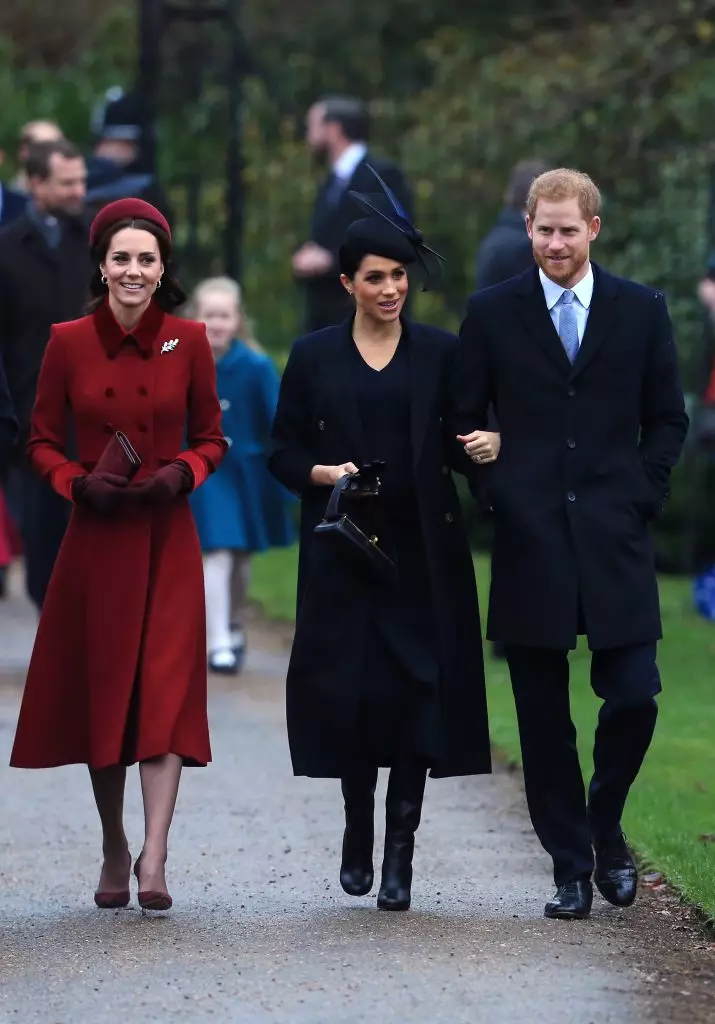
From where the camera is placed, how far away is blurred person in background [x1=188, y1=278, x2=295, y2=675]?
10938 mm

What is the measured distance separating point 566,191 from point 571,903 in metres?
1.72

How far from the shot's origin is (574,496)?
21.0ft

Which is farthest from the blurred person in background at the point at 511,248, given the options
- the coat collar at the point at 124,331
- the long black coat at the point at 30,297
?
the coat collar at the point at 124,331

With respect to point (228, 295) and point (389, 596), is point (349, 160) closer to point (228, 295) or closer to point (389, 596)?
point (228, 295)

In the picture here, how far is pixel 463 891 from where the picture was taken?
684 cm

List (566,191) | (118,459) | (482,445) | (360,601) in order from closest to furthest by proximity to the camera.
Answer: (566,191) → (482,445) → (118,459) → (360,601)

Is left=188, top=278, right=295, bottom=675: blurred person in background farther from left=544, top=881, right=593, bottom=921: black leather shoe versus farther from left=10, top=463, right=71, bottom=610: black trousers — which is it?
left=544, top=881, right=593, bottom=921: black leather shoe

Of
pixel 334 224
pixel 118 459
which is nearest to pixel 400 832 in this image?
pixel 118 459

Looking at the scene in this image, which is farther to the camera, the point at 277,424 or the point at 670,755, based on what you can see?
the point at 670,755

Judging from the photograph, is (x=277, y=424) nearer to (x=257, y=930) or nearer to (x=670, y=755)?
(x=257, y=930)

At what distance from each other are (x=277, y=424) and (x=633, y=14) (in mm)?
9745

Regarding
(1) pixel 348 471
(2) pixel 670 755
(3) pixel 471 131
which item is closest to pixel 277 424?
(1) pixel 348 471

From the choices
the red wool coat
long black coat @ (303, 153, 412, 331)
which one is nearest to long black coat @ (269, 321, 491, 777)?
the red wool coat

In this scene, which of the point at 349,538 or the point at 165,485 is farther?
the point at 165,485
